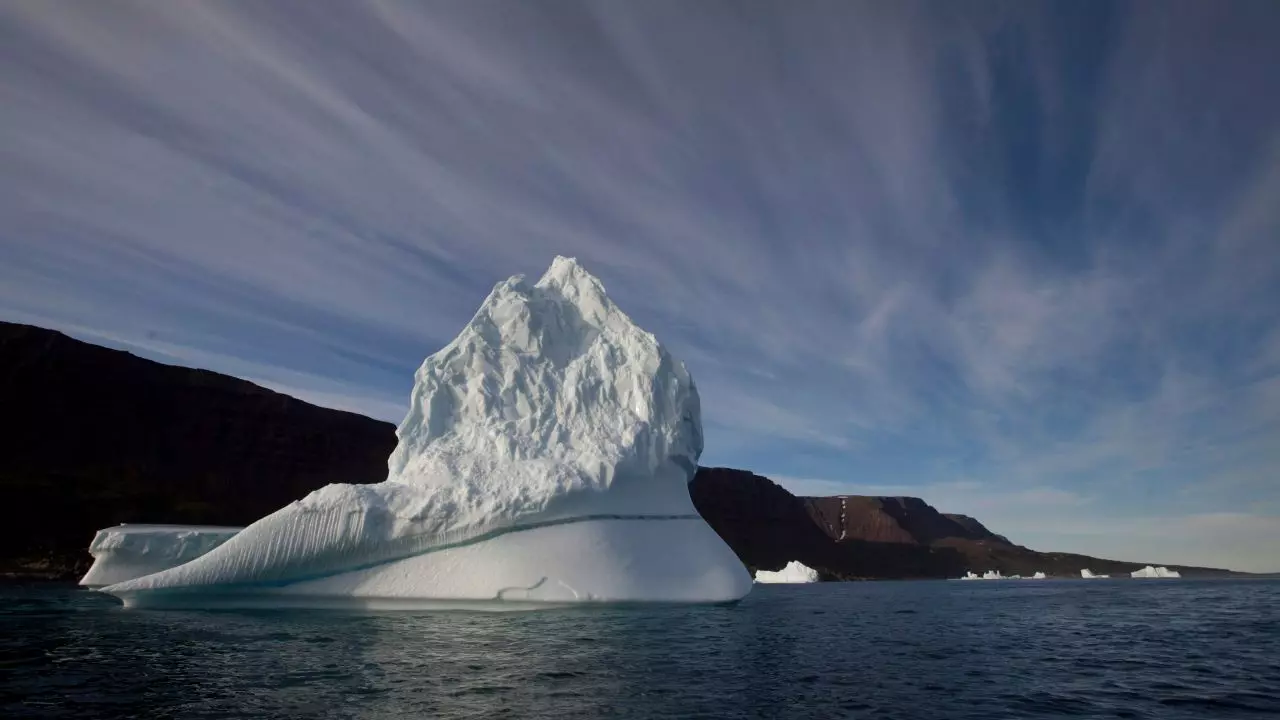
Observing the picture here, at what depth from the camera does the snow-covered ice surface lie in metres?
27.4

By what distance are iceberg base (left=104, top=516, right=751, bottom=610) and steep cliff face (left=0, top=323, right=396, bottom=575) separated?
4416 cm

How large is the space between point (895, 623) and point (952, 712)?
1233 cm

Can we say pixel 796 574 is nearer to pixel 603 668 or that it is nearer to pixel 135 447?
pixel 135 447

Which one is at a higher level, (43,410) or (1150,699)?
(43,410)

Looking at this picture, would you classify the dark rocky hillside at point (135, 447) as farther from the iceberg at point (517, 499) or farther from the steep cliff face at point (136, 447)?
the iceberg at point (517, 499)

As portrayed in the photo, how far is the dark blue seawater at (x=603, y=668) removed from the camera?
6.98 meters

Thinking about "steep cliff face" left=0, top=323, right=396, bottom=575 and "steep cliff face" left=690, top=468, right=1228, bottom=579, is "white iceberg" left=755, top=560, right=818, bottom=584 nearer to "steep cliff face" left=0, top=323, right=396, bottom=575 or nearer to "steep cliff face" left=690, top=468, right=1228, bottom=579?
"steep cliff face" left=690, top=468, right=1228, bottom=579

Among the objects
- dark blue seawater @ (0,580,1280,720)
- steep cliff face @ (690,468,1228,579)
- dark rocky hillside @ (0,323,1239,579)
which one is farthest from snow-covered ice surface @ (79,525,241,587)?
steep cliff face @ (690,468,1228,579)

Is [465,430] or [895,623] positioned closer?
[895,623]

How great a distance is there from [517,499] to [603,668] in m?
8.05

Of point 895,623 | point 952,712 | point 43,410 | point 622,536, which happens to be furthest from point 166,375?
point 952,712

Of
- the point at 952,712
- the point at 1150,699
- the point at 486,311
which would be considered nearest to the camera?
the point at 952,712

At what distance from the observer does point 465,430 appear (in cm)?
1933

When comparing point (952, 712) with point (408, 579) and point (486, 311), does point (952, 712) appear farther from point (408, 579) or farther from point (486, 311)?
point (486, 311)
